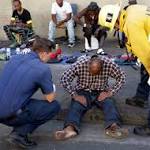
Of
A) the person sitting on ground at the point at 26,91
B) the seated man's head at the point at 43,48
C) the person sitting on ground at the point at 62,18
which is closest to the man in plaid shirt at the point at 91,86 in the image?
the person sitting on ground at the point at 26,91

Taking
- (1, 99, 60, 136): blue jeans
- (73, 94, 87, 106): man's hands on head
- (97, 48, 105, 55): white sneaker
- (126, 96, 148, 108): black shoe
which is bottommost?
(97, 48, 105, 55): white sneaker

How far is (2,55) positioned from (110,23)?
457 cm

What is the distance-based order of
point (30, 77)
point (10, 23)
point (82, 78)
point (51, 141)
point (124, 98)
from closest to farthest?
point (30, 77) < point (51, 141) < point (82, 78) < point (124, 98) < point (10, 23)

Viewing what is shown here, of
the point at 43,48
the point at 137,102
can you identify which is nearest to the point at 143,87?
the point at 137,102

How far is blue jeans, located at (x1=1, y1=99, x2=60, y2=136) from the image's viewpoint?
218 inches

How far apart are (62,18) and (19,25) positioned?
0.92 metres

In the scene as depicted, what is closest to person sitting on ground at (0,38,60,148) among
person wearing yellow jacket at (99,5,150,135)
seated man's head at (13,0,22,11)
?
person wearing yellow jacket at (99,5,150,135)

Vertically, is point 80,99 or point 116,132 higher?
point 80,99

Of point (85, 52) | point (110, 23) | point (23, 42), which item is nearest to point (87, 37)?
point (85, 52)

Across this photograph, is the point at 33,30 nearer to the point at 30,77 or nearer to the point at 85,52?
the point at 85,52

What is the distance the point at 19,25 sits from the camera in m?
11.2

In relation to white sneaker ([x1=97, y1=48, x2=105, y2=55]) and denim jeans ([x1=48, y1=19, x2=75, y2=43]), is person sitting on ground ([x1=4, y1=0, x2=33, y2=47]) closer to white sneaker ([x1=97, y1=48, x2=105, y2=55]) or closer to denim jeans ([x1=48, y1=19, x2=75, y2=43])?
denim jeans ([x1=48, y1=19, x2=75, y2=43])

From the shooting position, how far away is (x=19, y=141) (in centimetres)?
564

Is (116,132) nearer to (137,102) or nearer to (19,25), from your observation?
(137,102)
